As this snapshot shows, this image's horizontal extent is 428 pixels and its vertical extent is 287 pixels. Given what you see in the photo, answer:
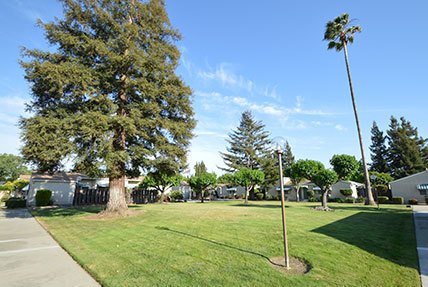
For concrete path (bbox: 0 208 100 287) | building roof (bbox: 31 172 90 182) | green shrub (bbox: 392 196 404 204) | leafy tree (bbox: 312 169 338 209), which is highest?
building roof (bbox: 31 172 90 182)

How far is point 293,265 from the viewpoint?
4570 millimetres

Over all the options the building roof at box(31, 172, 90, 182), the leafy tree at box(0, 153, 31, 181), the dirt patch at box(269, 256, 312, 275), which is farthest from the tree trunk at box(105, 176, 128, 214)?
the leafy tree at box(0, 153, 31, 181)

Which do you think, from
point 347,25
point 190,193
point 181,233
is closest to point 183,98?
point 181,233

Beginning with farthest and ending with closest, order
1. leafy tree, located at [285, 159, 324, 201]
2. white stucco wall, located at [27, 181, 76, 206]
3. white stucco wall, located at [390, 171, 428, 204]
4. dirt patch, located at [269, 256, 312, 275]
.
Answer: white stucco wall, located at [390, 171, 428, 204]
white stucco wall, located at [27, 181, 76, 206]
leafy tree, located at [285, 159, 324, 201]
dirt patch, located at [269, 256, 312, 275]

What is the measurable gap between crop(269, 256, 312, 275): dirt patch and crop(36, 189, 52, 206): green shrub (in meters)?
26.1

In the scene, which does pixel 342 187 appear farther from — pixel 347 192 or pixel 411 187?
pixel 411 187

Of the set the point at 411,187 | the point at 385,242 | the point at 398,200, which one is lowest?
the point at 385,242

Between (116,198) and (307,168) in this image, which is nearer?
(116,198)

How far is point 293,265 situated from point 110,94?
40.2ft

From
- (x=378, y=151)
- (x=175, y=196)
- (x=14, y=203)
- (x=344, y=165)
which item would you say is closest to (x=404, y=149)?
(x=378, y=151)

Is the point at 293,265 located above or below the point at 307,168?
below

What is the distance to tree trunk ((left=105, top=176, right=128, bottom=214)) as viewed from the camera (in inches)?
511

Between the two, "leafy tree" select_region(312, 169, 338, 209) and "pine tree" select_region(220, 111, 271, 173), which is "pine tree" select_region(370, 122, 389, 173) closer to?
"pine tree" select_region(220, 111, 271, 173)

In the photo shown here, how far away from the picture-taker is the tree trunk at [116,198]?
13.0 metres
